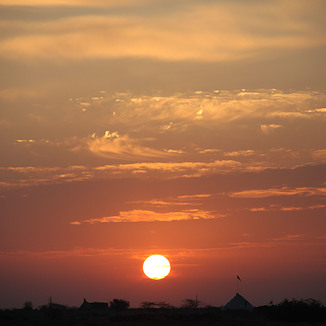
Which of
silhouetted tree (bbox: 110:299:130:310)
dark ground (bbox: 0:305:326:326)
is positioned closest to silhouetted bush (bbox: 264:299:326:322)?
dark ground (bbox: 0:305:326:326)

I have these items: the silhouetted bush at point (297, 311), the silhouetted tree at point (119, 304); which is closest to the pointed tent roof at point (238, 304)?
the silhouetted bush at point (297, 311)

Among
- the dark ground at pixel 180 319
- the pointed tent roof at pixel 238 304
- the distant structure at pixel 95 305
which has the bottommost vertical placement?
the dark ground at pixel 180 319

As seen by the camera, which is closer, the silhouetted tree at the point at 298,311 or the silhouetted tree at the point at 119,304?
the silhouetted tree at the point at 298,311

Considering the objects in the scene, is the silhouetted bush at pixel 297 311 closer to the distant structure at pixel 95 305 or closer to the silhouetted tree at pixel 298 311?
the silhouetted tree at pixel 298 311

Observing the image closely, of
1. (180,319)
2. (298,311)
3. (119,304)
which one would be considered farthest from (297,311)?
(119,304)

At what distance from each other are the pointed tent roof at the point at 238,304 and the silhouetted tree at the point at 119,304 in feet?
72.4

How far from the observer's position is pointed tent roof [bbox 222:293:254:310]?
99000 millimetres

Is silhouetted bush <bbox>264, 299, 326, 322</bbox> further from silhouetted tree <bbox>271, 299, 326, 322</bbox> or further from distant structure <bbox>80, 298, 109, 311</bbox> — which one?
distant structure <bbox>80, 298, 109, 311</bbox>

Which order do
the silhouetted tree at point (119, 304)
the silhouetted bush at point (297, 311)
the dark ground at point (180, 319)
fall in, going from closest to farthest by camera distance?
the dark ground at point (180, 319), the silhouetted bush at point (297, 311), the silhouetted tree at point (119, 304)

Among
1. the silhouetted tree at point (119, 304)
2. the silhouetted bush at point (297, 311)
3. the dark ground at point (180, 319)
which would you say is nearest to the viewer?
the dark ground at point (180, 319)

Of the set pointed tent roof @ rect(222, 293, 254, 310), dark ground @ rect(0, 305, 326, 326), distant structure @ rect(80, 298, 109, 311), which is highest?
distant structure @ rect(80, 298, 109, 311)

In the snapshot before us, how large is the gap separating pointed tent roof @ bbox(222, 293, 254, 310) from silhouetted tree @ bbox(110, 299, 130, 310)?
22.1 metres

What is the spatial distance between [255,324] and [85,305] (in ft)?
168

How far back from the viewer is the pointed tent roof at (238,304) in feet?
325
